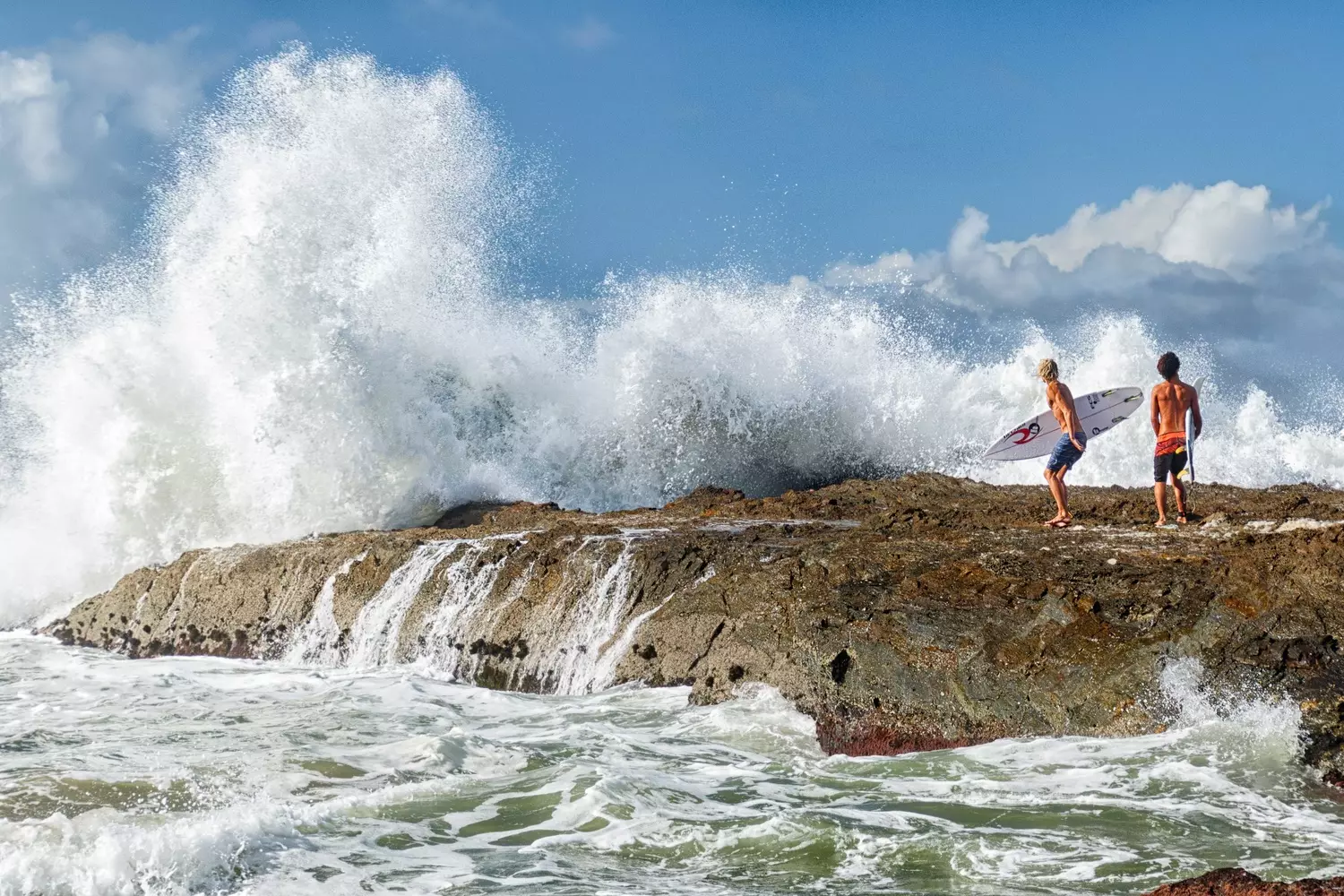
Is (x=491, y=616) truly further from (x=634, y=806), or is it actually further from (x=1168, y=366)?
(x=1168, y=366)

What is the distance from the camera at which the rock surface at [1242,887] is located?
321 cm

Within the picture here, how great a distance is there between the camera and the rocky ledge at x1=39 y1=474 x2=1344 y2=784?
6152 millimetres

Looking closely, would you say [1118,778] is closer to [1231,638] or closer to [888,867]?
[1231,638]

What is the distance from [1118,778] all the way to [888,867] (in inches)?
62.5

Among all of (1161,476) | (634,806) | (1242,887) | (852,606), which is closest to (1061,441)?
(1161,476)

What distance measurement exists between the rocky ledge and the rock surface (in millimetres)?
2358

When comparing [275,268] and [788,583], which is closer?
[788,583]

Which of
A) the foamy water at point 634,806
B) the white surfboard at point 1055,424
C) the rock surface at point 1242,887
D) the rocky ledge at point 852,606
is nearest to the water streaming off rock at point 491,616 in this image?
the rocky ledge at point 852,606

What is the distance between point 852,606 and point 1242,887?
389cm

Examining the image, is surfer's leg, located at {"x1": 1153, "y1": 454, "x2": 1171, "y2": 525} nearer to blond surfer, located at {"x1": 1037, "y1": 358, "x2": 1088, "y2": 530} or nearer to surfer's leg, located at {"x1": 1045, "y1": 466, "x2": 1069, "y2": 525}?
blond surfer, located at {"x1": 1037, "y1": 358, "x2": 1088, "y2": 530}

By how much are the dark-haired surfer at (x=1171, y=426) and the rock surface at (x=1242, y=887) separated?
565 cm

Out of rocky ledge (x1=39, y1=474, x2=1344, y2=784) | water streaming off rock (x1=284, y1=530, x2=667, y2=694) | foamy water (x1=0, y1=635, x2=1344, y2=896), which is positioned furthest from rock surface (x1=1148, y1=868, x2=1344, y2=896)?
water streaming off rock (x1=284, y1=530, x2=667, y2=694)

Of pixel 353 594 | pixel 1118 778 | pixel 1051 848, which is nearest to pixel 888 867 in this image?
pixel 1051 848

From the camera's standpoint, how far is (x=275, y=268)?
1548 centimetres
